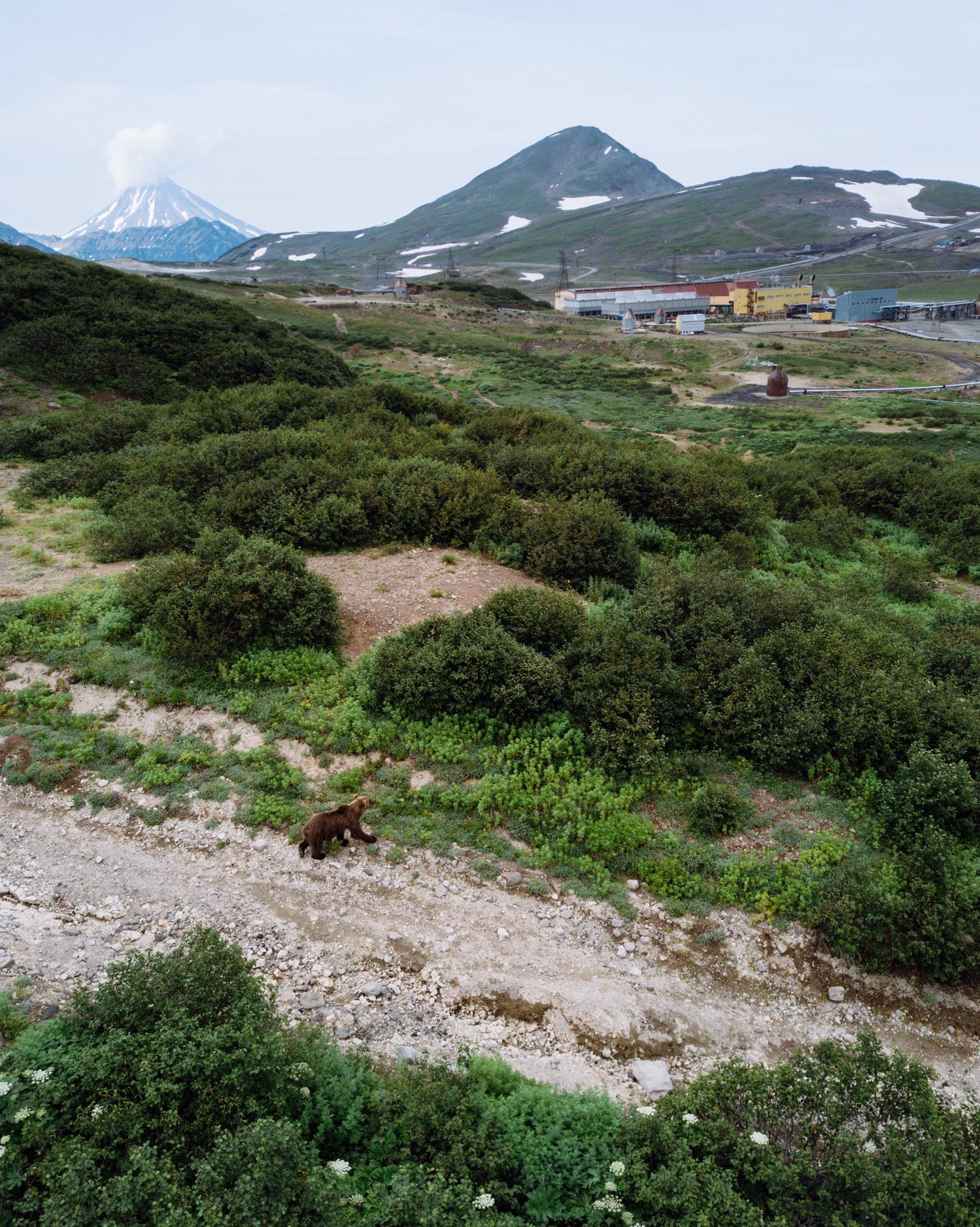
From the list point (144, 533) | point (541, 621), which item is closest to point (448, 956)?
point (541, 621)

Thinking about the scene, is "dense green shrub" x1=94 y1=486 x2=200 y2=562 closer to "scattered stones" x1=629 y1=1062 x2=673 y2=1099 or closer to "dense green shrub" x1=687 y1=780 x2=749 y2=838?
"dense green shrub" x1=687 y1=780 x2=749 y2=838

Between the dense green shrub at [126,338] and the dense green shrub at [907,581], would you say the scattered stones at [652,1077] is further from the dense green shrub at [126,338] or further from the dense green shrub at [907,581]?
the dense green shrub at [126,338]

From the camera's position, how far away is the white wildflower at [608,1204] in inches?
182

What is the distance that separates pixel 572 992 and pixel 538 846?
191 centimetres

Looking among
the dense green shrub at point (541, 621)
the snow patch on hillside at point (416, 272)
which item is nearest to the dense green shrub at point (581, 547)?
the dense green shrub at point (541, 621)

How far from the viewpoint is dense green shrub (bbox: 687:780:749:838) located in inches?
343

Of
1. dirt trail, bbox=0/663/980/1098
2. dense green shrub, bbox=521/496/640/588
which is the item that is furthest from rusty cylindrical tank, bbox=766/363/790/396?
dirt trail, bbox=0/663/980/1098

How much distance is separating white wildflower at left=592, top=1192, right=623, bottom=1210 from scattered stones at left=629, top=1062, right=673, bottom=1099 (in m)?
1.33

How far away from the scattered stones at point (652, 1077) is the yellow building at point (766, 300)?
116520 mm

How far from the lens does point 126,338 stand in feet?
102

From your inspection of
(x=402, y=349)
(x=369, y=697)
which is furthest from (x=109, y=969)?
(x=402, y=349)

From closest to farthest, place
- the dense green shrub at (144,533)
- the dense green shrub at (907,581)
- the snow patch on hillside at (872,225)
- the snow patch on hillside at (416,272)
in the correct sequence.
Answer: the dense green shrub at (144,533) → the dense green shrub at (907,581) → the snow patch on hillside at (416,272) → the snow patch on hillside at (872,225)

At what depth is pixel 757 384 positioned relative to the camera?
55000mm

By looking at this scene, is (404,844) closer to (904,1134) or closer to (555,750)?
(555,750)
